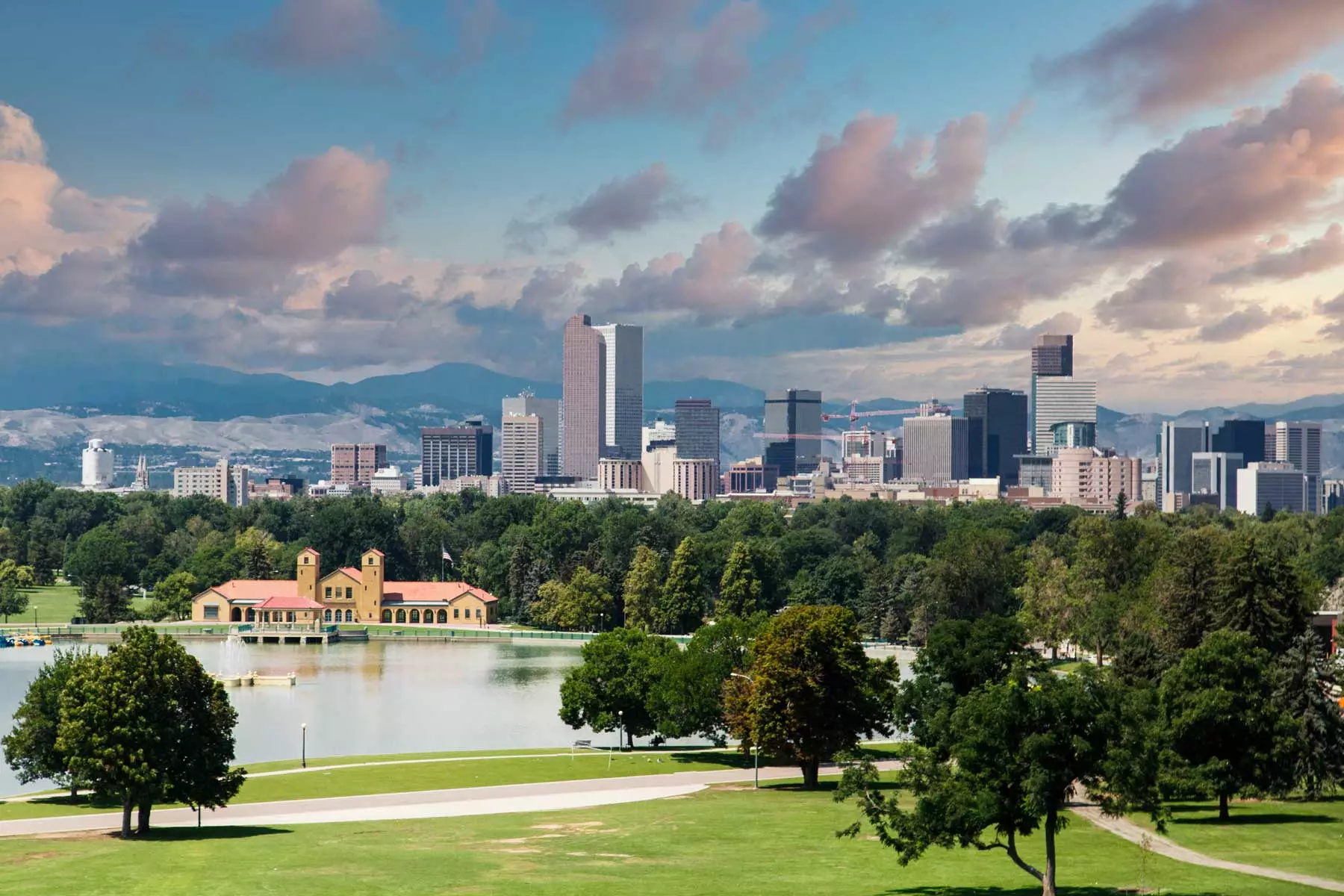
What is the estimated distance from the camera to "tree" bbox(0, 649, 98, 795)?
145ft

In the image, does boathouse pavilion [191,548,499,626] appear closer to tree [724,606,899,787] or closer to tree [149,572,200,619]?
tree [149,572,200,619]

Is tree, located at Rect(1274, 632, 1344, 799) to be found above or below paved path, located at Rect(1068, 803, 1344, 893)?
above

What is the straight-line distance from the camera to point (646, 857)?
36531 mm

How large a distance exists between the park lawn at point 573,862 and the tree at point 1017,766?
1789mm

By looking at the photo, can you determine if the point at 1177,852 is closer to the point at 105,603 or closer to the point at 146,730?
the point at 146,730

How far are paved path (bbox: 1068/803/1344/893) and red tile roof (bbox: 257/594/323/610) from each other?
3896 inches

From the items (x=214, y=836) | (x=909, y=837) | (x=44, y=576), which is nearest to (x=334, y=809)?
(x=214, y=836)

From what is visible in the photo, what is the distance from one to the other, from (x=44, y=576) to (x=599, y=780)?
122 m

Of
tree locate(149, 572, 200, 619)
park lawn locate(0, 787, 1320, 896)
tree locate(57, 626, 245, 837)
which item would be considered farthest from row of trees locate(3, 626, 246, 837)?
tree locate(149, 572, 200, 619)

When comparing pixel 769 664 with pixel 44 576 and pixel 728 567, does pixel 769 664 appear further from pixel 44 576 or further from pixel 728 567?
pixel 44 576

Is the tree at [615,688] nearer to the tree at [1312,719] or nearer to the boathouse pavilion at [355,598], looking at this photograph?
the tree at [1312,719]

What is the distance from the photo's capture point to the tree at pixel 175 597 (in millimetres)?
134625

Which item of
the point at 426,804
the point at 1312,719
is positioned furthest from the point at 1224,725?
the point at 426,804

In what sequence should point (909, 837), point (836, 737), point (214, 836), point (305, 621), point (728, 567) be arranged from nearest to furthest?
point (909, 837)
point (214, 836)
point (836, 737)
point (728, 567)
point (305, 621)
